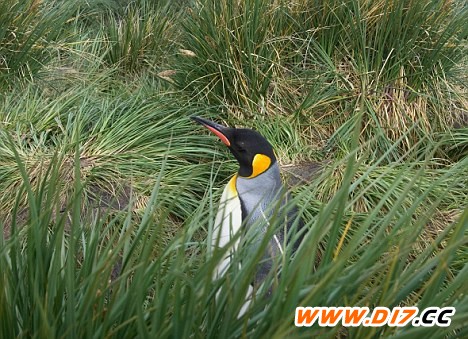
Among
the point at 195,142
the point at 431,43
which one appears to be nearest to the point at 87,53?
the point at 195,142

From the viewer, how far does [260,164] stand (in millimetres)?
2232

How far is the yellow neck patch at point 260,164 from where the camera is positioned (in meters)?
2.23

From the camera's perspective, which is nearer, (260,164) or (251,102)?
(260,164)

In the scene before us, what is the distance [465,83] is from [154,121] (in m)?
1.85

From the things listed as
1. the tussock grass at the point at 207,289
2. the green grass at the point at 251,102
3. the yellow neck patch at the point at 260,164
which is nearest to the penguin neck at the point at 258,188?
the yellow neck patch at the point at 260,164

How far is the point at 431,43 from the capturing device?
132 inches

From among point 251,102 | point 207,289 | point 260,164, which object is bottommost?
point 251,102

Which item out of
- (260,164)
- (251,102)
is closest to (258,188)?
(260,164)

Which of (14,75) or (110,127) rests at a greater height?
(14,75)

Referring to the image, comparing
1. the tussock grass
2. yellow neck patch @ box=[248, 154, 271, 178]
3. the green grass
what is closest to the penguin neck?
yellow neck patch @ box=[248, 154, 271, 178]

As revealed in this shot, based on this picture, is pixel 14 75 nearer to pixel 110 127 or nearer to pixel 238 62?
pixel 110 127

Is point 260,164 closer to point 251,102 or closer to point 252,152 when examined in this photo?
point 252,152

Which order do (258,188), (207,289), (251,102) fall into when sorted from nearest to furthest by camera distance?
1. (207,289)
2. (258,188)
3. (251,102)

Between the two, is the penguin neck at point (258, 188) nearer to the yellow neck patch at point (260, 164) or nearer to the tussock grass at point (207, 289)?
the yellow neck patch at point (260, 164)
